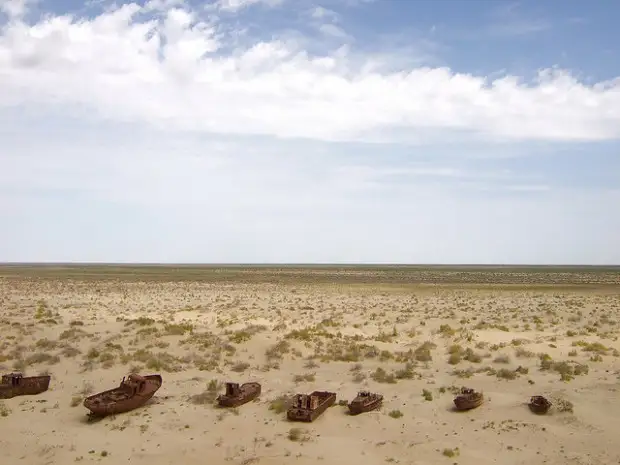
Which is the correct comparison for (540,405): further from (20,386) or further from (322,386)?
(20,386)

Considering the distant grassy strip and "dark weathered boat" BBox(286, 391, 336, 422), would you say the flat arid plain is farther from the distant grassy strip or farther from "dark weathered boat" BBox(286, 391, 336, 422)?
the distant grassy strip

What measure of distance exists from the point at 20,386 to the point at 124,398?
13.4ft

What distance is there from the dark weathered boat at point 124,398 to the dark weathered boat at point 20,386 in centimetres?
295

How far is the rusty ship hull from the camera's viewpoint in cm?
1462

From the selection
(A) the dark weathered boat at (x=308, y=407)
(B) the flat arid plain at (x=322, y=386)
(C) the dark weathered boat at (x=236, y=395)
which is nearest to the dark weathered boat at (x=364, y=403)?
(B) the flat arid plain at (x=322, y=386)

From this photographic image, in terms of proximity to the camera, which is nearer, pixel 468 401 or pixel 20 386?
pixel 468 401

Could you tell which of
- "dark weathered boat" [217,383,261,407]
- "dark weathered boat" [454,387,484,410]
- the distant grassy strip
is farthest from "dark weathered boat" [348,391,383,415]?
the distant grassy strip

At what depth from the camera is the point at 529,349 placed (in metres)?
22.8

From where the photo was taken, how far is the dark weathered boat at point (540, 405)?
14.1m

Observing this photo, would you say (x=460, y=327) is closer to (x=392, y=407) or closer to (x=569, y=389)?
(x=569, y=389)

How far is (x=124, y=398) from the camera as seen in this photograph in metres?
15.2

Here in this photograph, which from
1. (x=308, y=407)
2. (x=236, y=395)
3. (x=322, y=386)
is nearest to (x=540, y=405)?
(x=308, y=407)

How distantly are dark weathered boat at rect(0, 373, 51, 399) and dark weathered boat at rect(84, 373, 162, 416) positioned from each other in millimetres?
2949

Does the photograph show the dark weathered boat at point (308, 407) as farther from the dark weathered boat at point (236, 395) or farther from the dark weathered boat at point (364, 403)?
the dark weathered boat at point (236, 395)
